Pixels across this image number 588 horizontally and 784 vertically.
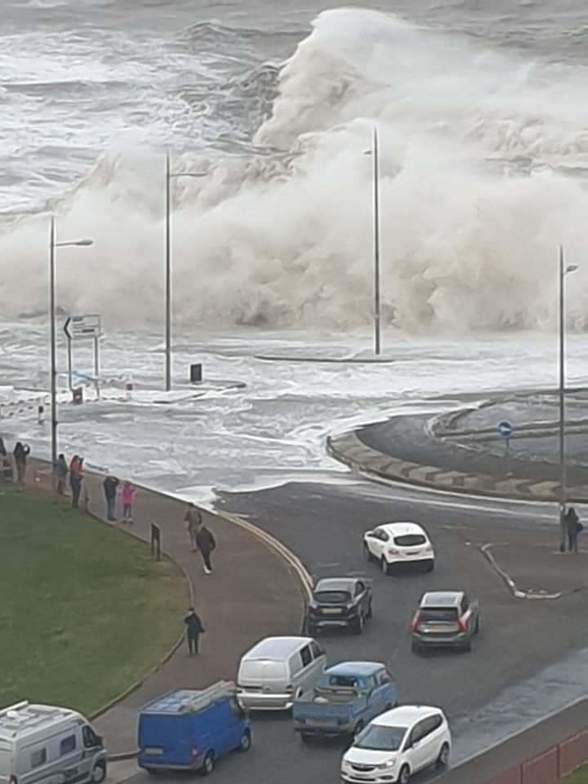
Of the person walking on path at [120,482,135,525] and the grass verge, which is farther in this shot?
the person walking on path at [120,482,135,525]

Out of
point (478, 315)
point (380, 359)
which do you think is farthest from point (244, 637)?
point (478, 315)

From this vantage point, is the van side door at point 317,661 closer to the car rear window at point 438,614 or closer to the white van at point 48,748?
the car rear window at point 438,614

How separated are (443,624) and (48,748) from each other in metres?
7.96

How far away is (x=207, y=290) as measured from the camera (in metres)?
89.8

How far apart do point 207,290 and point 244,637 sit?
60.7 m

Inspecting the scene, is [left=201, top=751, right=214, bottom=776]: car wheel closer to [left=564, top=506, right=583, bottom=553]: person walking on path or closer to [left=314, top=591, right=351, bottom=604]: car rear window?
[left=314, top=591, right=351, bottom=604]: car rear window

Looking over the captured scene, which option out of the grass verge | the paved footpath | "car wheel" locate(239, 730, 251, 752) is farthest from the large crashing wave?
"car wheel" locate(239, 730, 251, 752)

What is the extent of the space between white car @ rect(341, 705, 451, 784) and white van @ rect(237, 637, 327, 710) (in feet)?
8.65

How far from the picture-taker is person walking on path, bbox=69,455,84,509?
40.8 m

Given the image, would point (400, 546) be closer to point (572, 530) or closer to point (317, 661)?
point (572, 530)

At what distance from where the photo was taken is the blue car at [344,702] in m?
24.2

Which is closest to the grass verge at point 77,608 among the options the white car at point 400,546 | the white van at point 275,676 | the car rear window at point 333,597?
the white van at point 275,676

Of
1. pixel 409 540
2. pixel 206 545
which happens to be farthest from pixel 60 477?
pixel 409 540

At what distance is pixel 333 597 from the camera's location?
1183 inches
